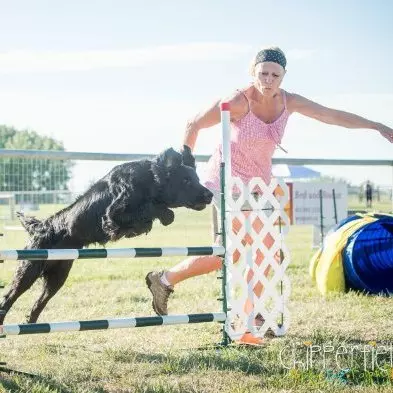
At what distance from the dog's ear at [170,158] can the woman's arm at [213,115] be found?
325 millimetres

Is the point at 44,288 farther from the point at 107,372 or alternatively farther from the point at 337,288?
the point at 337,288

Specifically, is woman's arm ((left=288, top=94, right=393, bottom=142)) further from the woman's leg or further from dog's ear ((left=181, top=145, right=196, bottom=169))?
the woman's leg

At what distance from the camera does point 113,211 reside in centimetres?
464

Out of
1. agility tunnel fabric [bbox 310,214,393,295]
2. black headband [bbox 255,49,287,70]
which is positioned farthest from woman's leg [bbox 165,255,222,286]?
agility tunnel fabric [bbox 310,214,393,295]

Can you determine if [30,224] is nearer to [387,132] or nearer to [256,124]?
[256,124]

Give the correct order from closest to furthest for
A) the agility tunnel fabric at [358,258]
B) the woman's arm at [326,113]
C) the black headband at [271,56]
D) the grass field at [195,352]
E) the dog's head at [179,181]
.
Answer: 1. the grass field at [195,352]
2. the black headband at [271,56]
3. the woman's arm at [326,113]
4. the dog's head at [179,181]
5. the agility tunnel fabric at [358,258]

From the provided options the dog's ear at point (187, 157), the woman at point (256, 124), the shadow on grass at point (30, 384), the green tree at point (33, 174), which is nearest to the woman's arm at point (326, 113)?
the woman at point (256, 124)

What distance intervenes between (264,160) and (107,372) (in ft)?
5.85

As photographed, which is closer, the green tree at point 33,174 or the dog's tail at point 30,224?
the dog's tail at point 30,224

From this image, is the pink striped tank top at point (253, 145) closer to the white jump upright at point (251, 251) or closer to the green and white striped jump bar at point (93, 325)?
the white jump upright at point (251, 251)

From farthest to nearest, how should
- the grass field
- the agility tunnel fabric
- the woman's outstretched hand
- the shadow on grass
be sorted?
the agility tunnel fabric, the woman's outstretched hand, the grass field, the shadow on grass

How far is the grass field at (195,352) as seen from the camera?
129 inches

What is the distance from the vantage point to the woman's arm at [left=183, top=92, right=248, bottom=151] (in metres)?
4.43

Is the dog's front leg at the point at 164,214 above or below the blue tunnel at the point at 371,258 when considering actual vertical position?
above
